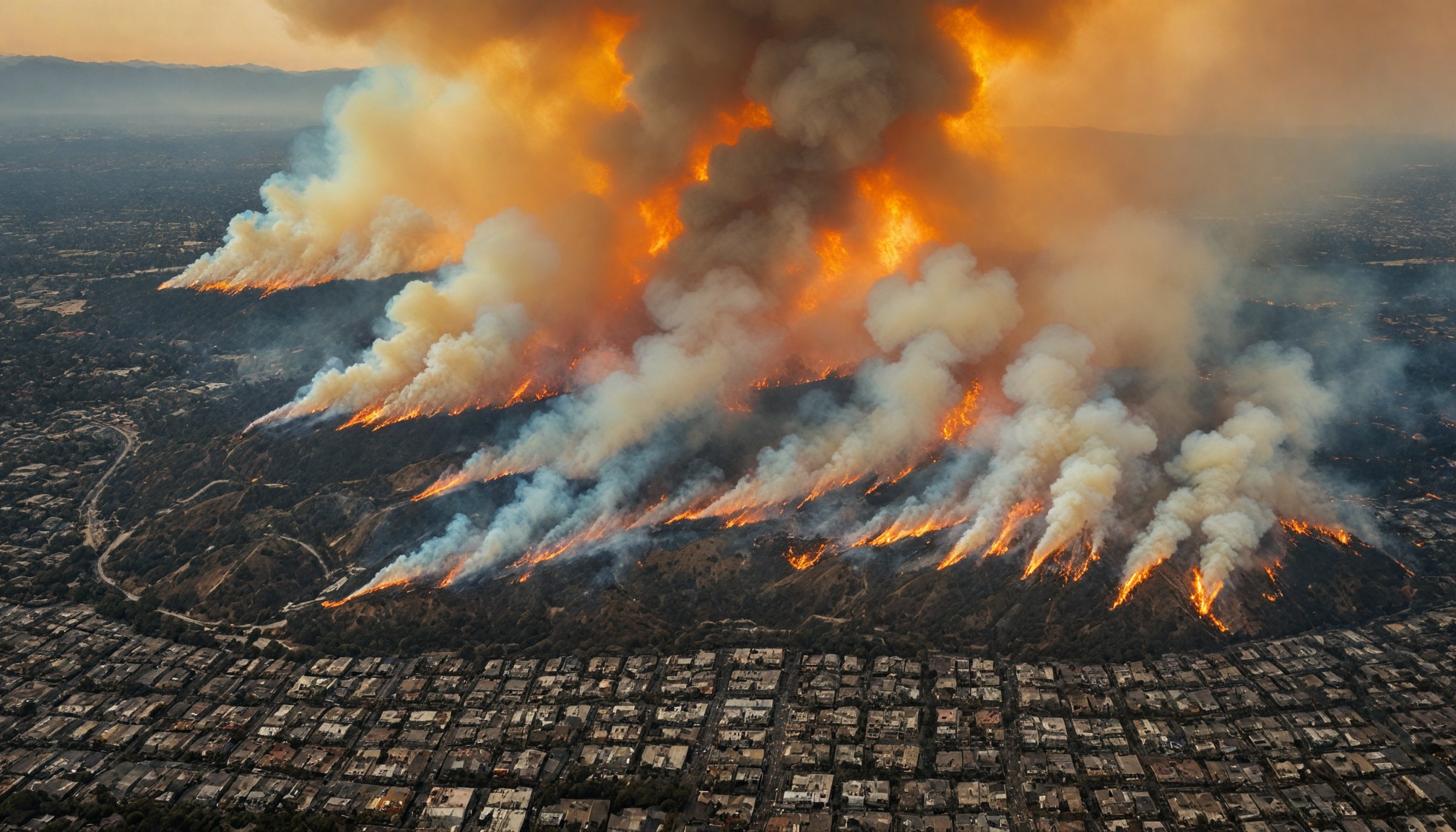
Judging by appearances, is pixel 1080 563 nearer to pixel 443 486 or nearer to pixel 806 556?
pixel 806 556

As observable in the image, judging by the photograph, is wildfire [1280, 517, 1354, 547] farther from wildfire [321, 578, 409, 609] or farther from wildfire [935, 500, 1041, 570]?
wildfire [321, 578, 409, 609]

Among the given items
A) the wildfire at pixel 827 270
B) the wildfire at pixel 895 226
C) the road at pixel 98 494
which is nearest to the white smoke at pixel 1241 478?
the wildfire at pixel 895 226

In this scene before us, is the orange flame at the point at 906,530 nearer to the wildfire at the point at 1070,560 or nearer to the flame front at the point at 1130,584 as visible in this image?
the wildfire at the point at 1070,560

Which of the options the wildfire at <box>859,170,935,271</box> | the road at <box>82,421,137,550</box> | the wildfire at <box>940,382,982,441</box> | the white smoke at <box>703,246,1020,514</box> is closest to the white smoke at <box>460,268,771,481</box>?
the white smoke at <box>703,246,1020,514</box>

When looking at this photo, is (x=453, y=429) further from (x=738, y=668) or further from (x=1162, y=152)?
(x=1162, y=152)

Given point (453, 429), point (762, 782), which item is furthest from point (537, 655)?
point (453, 429)

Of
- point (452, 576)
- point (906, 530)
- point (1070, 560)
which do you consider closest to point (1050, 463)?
point (1070, 560)
